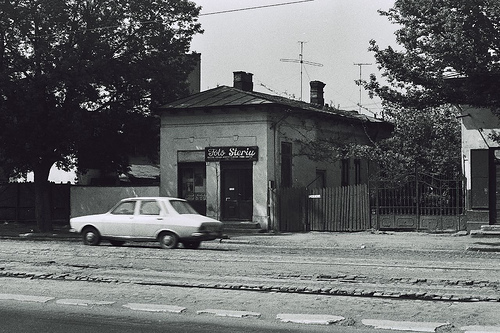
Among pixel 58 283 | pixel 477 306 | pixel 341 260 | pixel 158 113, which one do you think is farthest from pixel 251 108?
pixel 477 306

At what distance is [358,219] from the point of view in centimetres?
2931

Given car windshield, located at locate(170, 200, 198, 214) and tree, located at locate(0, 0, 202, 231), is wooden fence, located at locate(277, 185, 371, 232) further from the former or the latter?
car windshield, located at locate(170, 200, 198, 214)

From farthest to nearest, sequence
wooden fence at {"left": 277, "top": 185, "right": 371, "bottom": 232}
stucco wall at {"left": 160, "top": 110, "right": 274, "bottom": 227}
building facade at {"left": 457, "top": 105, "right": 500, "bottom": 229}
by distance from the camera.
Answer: stucco wall at {"left": 160, "top": 110, "right": 274, "bottom": 227} < wooden fence at {"left": 277, "top": 185, "right": 371, "bottom": 232} < building facade at {"left": 457, "top": 105, "right": 500, "bottom": 229}

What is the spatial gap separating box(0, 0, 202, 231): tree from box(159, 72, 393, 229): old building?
1.95 metres

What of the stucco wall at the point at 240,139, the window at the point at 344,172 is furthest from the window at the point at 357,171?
the stucco wall at the point at 240,139

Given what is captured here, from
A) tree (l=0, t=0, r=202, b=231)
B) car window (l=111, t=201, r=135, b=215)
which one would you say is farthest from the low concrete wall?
car window (l=111, t=201, r=135, b=215)

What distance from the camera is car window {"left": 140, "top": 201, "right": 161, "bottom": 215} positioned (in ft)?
71.3

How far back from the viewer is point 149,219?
21578 millimetres

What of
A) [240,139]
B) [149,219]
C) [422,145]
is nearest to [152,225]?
[149,219]

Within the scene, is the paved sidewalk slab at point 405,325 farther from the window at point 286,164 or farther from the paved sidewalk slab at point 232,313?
the window at point 286,164

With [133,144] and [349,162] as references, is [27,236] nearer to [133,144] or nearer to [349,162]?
[133,144]

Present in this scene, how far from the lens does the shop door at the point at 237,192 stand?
104 feet

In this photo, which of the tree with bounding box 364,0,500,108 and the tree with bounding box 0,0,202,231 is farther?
the tree with bounding box 0,0,202,231

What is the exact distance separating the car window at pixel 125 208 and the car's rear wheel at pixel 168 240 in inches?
50.4
